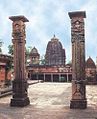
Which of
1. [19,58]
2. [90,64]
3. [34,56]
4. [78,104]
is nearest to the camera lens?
[78,104]

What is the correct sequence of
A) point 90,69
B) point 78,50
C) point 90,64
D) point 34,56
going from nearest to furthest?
point 78,50
point 90,69
point 90,64
point 34,56

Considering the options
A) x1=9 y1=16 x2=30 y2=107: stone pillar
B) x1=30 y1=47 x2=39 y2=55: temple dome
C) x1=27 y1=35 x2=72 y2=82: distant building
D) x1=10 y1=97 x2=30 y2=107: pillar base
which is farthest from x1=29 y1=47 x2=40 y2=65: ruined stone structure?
x1=10 y1=97 x2=30 y2=107: pillar base

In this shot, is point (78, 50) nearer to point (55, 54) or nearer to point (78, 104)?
point (78, 104)

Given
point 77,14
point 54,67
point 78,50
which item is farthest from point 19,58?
point 54,67

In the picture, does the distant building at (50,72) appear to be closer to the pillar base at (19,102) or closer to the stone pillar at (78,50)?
the pillar base at (19,102)

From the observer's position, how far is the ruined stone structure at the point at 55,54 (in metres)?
48.5

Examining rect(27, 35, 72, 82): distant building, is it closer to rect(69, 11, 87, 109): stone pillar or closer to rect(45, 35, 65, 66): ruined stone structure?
rect(45, 35, 65, 66): ruined stone structure

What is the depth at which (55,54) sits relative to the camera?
48750 millimetres

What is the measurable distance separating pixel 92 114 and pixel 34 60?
3837cm

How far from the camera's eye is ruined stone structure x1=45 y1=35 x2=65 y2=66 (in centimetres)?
4847

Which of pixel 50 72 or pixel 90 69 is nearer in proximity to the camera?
pixel 90 69

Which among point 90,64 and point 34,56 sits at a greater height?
point 34,56

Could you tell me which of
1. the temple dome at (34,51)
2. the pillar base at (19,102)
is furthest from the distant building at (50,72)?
the pillar base at (19,102)

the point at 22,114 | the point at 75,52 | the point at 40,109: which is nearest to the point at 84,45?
the point at 75,52
